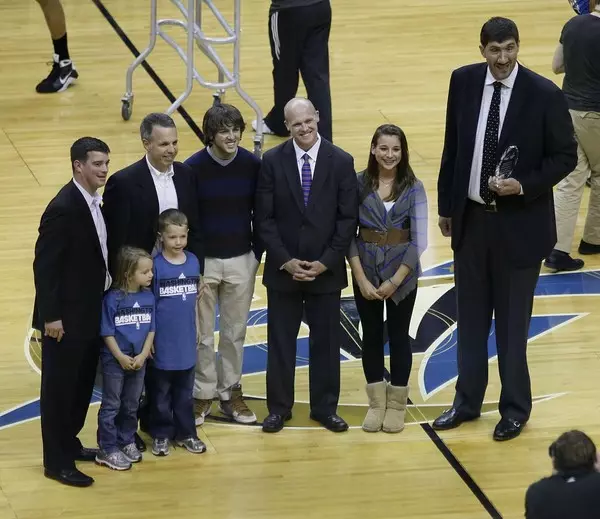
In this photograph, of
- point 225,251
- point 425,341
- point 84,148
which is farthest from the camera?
point 425,341

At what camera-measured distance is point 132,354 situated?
6.25m

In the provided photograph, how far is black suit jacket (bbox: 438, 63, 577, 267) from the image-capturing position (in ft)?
20.9

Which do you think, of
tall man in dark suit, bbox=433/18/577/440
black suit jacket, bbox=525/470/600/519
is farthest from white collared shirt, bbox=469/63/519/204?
black suit jacket, bbox=525/470/600/519

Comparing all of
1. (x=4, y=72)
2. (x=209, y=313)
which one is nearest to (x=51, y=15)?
(x=4, y=72)

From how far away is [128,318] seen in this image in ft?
20.4

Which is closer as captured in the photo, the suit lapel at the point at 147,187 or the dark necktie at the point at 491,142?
the suit lapel at the point at 147,187

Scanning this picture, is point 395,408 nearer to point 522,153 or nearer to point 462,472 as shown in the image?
point 462,472

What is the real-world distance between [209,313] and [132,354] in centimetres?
52

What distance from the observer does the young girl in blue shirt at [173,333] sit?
6.27 m

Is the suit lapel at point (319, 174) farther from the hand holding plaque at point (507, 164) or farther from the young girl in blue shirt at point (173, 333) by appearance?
the hand holding plaque at point (507, 164)

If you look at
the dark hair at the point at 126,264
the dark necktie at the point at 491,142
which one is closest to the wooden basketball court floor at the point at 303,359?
the dark hair at the point at 126,264

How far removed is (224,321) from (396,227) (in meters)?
0.91

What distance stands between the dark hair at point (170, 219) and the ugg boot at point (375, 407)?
1.20m

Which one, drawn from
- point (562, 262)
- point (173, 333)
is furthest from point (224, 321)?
point (562, 262)
